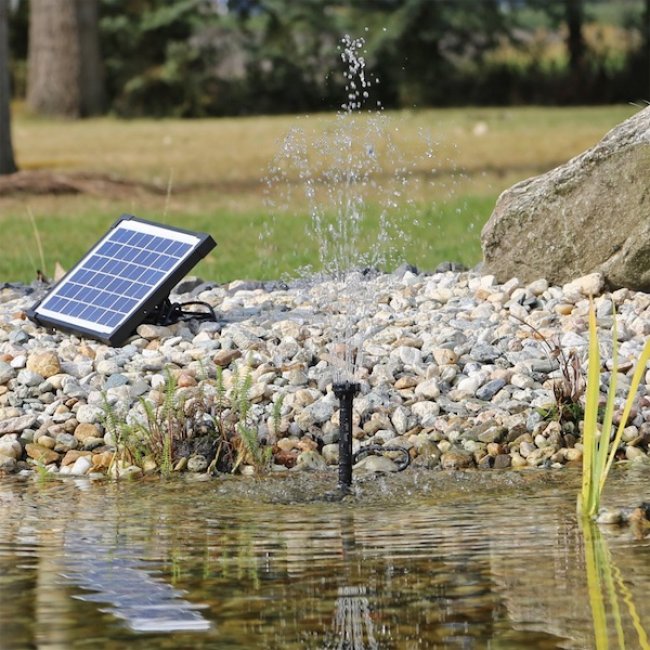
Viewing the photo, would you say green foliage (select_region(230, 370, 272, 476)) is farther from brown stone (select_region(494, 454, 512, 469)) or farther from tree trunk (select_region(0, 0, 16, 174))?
tree trunk (select_region(0, 0, 16, 174))

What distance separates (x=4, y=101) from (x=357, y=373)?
8740mm

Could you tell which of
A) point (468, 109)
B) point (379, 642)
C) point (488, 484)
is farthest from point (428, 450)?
point (468, 109)

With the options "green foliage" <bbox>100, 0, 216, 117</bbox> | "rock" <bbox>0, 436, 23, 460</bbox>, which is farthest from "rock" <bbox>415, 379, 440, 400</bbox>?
"green foliage" <bbox>100, 0, 216, 117</bbox>

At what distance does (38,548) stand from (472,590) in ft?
4.44

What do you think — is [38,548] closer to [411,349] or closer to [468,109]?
[411,349]

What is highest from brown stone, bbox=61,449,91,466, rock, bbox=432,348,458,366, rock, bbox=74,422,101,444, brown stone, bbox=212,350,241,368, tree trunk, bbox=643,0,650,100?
tree trunk, bbox=643,0,650,100

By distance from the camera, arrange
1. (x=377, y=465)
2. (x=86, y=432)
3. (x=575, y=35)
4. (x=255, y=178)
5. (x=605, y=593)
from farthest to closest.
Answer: (x=575, y=35) < (x=255, y=178) < (x=86, y=432) < (x=377, y=465) < (x=605, y=593)

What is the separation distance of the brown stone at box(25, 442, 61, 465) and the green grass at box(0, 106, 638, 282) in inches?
90.7

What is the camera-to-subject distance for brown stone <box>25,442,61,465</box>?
5.84 m

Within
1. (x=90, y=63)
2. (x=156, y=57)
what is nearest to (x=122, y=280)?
(x=90, y=63)

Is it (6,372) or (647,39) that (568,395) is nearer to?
(6,372)

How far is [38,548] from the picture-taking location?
4434 millimetres

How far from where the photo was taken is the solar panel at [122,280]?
6.73 meters

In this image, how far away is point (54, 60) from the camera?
74.3ft
